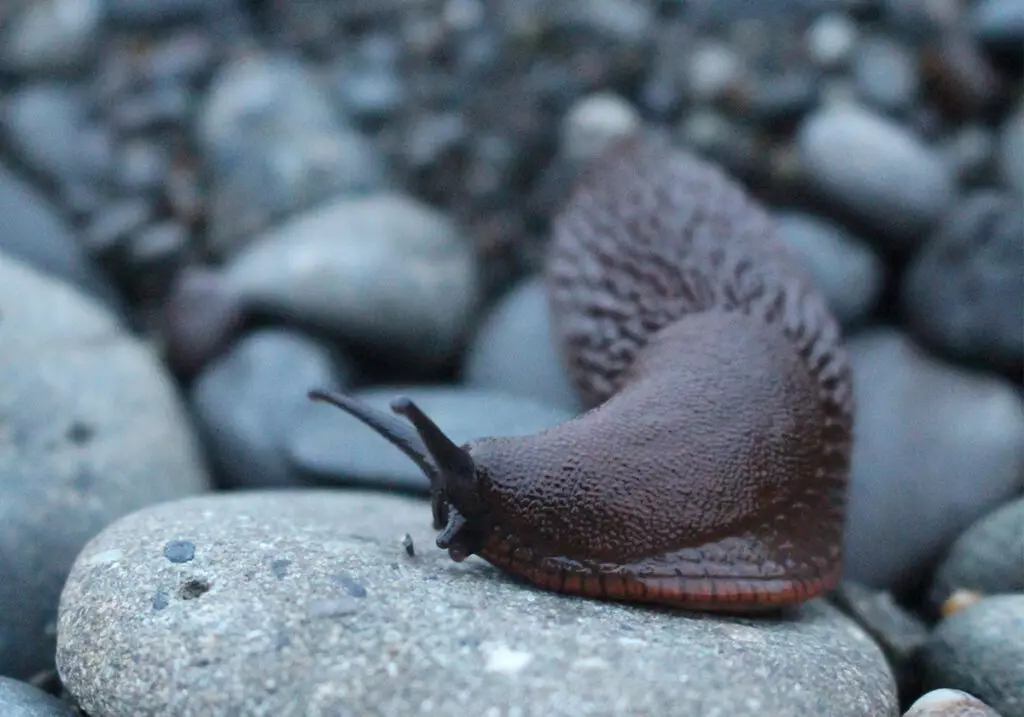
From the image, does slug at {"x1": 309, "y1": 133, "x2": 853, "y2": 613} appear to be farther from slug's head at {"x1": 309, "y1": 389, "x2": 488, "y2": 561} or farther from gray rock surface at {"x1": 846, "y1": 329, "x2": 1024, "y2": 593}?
gray rock surface at {"x1": 846, "y1": 329, "x2": 1024, "y2": 593}

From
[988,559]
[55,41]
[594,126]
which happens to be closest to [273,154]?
[55,41]

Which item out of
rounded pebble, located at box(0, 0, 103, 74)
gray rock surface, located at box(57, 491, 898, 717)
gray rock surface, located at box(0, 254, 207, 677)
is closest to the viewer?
gray rock surface, located at box(57, 491, 898, 717)

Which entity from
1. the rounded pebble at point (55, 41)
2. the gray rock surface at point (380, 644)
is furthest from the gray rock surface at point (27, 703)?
the rounded pebble at point (55, 41)

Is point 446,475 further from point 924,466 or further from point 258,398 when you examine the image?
point 924,466

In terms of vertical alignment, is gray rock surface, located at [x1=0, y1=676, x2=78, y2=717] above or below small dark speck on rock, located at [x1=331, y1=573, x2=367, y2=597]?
below

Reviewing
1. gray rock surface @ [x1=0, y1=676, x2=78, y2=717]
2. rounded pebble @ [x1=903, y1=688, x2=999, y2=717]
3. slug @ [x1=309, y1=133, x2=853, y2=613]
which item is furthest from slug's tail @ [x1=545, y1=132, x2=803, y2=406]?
gray rock surface @ [x1=0, y1=676, x2=78, y2=717]

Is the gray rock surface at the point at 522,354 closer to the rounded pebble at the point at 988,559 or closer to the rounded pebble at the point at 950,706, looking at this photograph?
the rounded pebble at the point at 988,559
